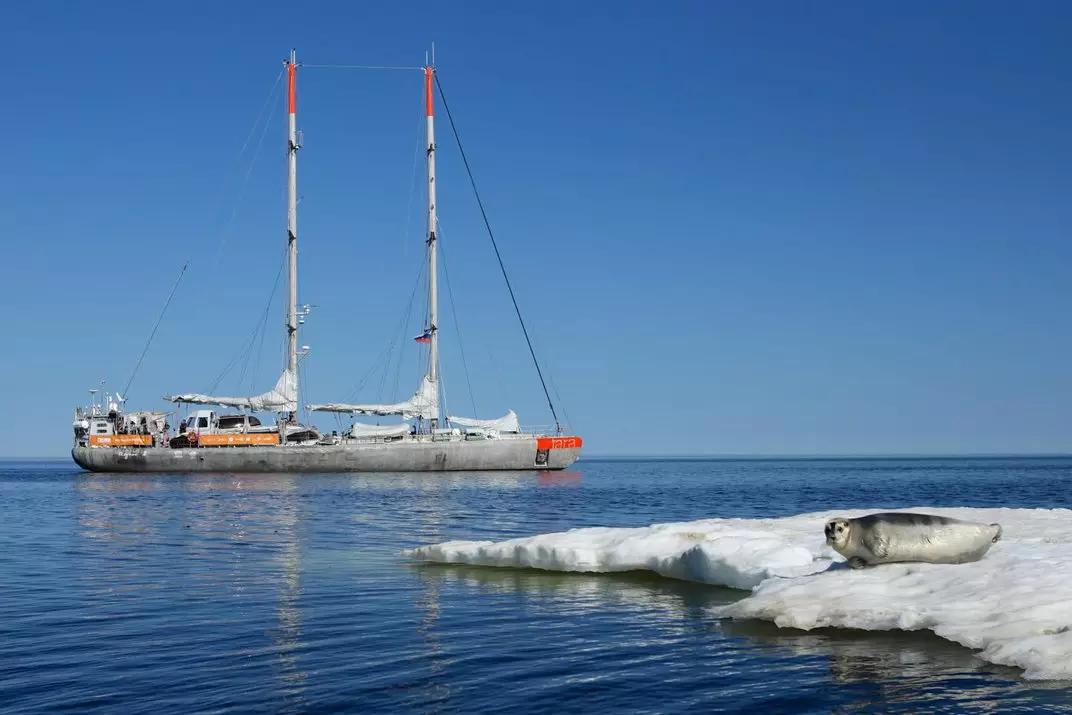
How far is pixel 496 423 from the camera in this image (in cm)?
9706

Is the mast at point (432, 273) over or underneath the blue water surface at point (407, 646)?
over

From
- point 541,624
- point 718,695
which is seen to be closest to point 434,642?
point 541,624

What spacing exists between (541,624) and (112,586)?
10089 millimetres

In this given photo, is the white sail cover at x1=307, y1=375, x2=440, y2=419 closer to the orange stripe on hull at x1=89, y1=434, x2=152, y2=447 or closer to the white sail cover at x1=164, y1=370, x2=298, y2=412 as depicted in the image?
the white sail cover at x1=164, y1=370, x2=298, y2=412

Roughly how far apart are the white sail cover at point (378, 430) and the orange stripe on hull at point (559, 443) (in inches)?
519

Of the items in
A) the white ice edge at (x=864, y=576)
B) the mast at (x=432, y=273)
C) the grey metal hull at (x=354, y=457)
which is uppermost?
the mast at (x=432, y=273)

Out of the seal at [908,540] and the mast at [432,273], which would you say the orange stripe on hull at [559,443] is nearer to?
the mast at [432,273]

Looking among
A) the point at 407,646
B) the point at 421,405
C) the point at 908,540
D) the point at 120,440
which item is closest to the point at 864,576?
the point at 908,540

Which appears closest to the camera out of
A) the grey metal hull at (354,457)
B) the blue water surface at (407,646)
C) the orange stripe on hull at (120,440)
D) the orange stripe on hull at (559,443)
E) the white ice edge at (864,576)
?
the blue water surface at (407,646)

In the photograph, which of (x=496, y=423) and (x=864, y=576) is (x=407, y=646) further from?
(x=496, y=423)

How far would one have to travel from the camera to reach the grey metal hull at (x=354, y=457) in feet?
307

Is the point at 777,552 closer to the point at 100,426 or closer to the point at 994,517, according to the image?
the point at 994,517

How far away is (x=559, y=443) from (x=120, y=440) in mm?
44024

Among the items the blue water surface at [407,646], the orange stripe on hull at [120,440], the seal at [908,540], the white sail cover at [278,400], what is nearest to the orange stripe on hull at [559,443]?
the white sail cover at [278,400]
